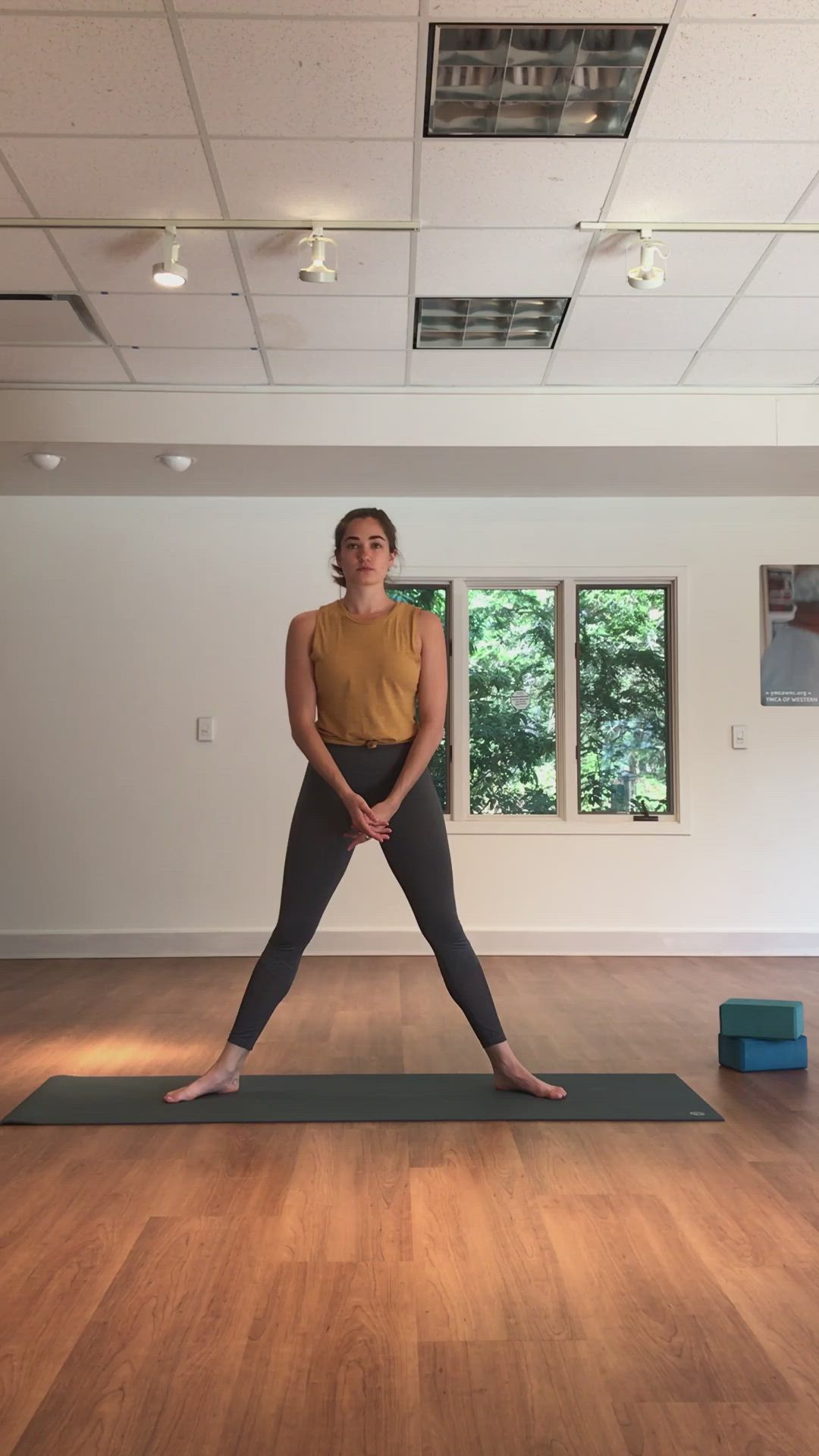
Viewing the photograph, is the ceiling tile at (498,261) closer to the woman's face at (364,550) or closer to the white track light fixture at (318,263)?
the white track light fixture at (318,263)

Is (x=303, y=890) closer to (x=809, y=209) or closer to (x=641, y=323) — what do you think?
(x=809, y=209)

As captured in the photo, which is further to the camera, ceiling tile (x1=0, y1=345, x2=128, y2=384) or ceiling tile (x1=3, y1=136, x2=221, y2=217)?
ceiling tile (x1=0, y1=345, x2=128, y2=384)

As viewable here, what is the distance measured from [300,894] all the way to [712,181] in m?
2.42

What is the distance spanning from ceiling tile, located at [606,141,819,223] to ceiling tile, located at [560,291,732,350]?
23.4 inches

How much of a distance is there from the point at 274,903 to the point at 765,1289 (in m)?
4.39

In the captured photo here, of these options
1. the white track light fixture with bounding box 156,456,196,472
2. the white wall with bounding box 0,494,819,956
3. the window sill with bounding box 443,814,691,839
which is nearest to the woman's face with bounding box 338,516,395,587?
the white track light fixture with bounding box 156,456,196,472

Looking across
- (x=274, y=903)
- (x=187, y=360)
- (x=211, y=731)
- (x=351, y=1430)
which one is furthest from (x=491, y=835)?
(x=351, y=1430)

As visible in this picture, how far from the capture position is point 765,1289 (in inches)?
76.4

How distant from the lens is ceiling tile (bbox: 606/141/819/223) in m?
3.34

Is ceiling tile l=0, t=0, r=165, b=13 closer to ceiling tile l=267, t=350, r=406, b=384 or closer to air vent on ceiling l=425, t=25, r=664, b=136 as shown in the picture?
air vent on ceiling l=425, t=25, r=664, b=136

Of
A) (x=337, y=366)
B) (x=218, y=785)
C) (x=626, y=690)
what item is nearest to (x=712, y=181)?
(x=337, y=366)

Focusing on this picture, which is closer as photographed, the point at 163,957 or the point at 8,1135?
the point at 8,1135

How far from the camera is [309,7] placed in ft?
8.92

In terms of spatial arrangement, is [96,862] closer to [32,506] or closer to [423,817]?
[32,506]
